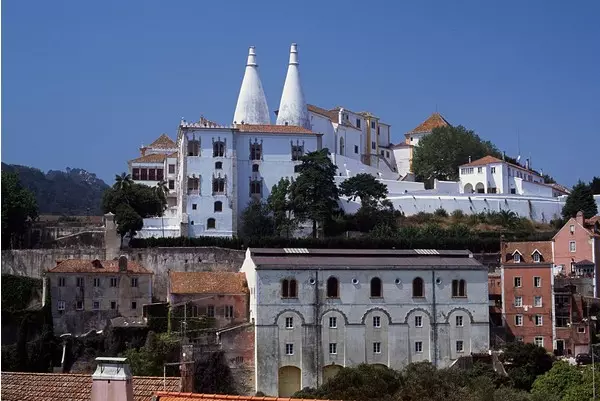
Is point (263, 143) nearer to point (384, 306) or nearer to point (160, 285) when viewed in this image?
point (160, 285)

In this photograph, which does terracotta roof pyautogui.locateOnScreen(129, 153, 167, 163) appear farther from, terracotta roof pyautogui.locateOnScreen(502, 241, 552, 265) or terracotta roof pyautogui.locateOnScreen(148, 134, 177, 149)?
terracotta roof pyautogui.locateOnScreen(502, 241, 552, 265)

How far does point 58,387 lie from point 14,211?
45.2 m

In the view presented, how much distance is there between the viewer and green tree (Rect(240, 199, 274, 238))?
64875 mm

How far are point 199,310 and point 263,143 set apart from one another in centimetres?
2006

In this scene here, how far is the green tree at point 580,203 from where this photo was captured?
7500cm

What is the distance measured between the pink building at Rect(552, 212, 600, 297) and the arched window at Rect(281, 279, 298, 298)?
1765cm

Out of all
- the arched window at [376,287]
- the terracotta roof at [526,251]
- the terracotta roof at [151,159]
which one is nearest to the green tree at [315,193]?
the terracotta roof at [151,159]

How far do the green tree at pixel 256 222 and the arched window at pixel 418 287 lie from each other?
14713 millimetres

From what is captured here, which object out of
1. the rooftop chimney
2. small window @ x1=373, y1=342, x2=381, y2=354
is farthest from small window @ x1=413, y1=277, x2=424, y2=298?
the rooftop chimney

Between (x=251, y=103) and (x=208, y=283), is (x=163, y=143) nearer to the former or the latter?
(x=251, y=103)

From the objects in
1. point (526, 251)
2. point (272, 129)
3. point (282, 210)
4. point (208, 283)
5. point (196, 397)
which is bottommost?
point (196, 397)

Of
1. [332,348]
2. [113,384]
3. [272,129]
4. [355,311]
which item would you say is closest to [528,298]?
[355,311]

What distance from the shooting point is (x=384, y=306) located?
A: 51.4 meters

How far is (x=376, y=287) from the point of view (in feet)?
169
